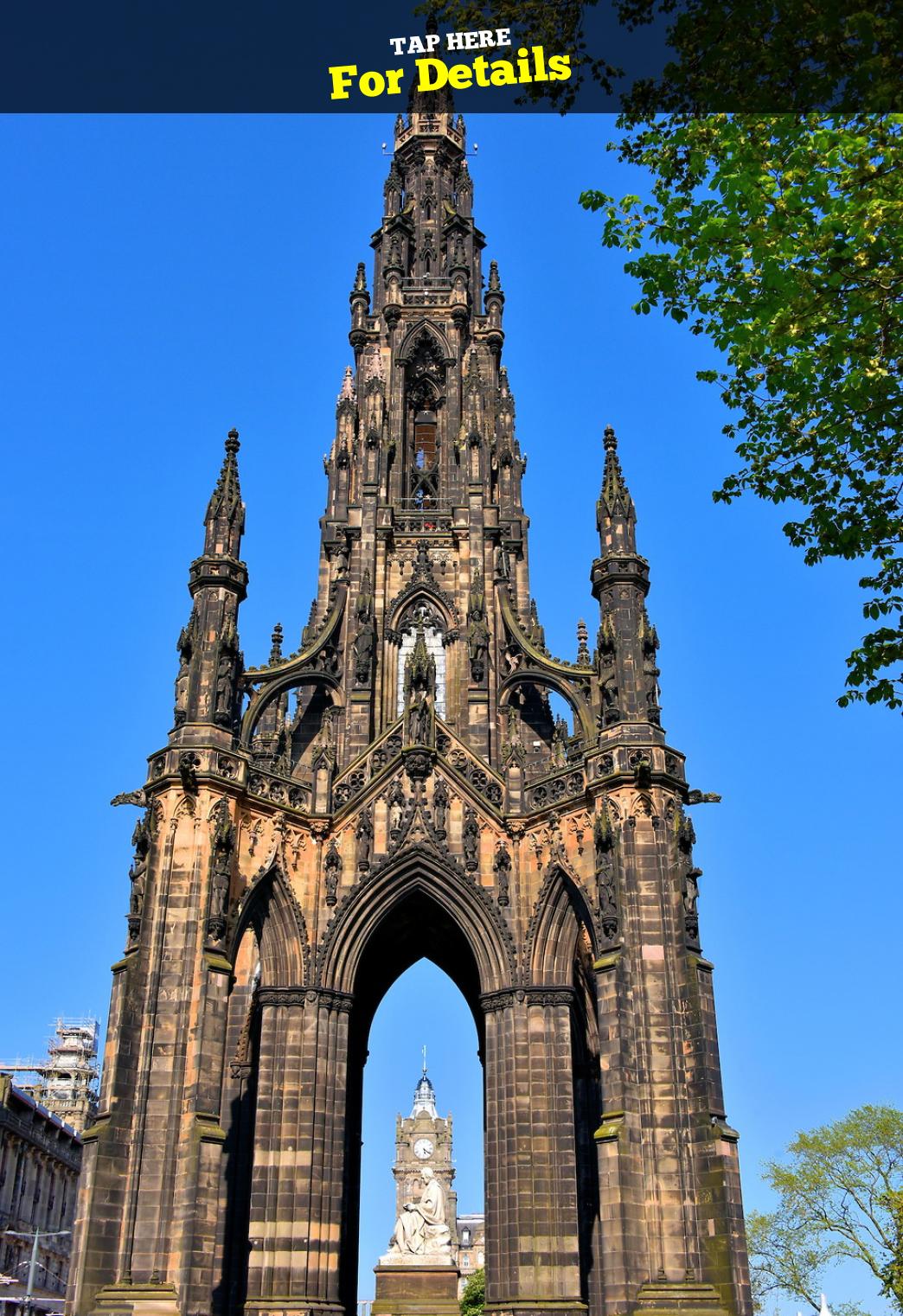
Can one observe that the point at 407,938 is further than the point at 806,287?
Yes

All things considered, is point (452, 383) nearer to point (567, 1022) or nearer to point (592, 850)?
point (592, 850)

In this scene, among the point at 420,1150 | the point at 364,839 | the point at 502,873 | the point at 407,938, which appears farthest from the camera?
the point at 420,1150

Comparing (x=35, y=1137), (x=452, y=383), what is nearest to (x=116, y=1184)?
(x=452, y=383)

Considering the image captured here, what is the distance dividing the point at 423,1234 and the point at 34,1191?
2605 centimetres

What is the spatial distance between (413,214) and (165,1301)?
109ft

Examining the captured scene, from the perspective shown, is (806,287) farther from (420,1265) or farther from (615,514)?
(420,1265)

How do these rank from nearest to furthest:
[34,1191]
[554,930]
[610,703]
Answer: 1. [610,703]
2. [554,930]
3. [34,1191]

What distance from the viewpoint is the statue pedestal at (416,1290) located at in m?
32.8

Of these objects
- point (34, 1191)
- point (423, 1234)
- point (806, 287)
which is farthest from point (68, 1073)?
point (806, 287)

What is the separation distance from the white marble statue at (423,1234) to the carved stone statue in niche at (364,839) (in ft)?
43.7

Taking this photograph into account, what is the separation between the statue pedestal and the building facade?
18.8 meters

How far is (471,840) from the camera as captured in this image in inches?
1100

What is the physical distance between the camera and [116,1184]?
874 inches

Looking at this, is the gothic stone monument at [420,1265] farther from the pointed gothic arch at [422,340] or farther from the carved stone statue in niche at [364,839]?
the pointed gothic arch at [422,340]
